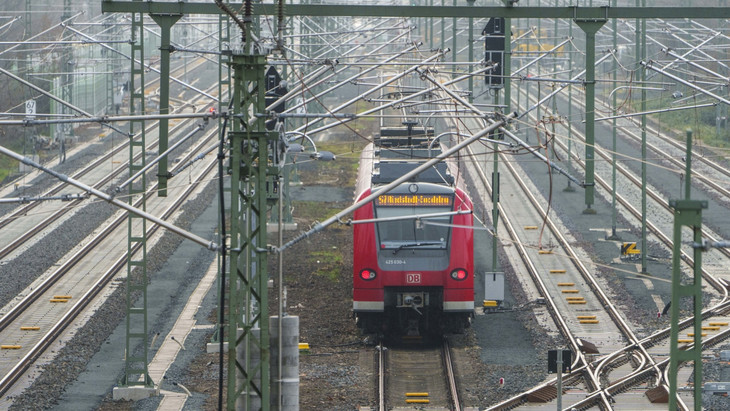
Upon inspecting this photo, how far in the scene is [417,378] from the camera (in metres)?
20.0

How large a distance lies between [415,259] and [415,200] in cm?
Answer: 110

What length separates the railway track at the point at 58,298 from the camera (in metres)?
21.5

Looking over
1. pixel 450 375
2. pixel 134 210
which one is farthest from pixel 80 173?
pixel 134 210

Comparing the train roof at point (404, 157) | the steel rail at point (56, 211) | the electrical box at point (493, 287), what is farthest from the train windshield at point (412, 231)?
the steel rail at point (56, 211)

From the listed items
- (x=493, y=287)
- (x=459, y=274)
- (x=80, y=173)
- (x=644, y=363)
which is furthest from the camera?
(x=80, y=173)

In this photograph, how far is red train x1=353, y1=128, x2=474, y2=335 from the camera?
68.6 feet

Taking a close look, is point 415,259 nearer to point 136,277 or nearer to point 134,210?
point 134,210

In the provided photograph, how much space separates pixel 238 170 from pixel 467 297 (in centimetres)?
1014

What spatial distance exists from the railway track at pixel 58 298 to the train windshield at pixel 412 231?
324 centimetres

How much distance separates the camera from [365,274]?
2103 centimetres

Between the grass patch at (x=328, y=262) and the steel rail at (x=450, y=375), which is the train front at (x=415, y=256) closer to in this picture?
the steel rail at (x=450, y=375)

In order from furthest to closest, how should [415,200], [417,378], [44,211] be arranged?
[44,211] < [415,200] < [417,378]

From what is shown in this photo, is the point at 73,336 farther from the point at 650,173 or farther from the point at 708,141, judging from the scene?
the point at 708,141

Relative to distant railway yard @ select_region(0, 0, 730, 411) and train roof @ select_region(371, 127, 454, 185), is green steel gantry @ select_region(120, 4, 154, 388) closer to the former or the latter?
distant railway yard @ select_region(0, 0, 730, 411)
